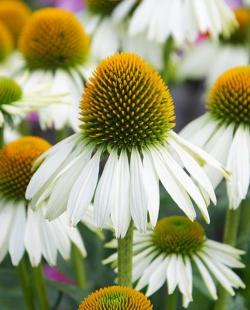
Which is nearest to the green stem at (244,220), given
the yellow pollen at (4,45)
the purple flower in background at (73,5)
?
the yellow pollen at (4,45)

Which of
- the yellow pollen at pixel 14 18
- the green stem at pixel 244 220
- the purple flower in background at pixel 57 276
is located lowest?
the purple flower in background at pixel 57 276

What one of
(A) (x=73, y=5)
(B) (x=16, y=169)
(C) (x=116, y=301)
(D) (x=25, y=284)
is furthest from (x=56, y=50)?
(A) (x=73, y=5)

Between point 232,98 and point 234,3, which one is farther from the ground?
point 232,98

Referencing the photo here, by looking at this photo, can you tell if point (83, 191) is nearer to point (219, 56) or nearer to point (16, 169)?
point (16, 169)

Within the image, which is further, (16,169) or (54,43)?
(54,43)

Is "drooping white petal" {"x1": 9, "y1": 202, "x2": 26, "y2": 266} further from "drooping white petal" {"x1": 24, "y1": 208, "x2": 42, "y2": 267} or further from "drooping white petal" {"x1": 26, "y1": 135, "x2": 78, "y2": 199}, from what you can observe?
"drooping white petal" {"x1": 26, "y1": 135, "x2": 78, "y2": 199}

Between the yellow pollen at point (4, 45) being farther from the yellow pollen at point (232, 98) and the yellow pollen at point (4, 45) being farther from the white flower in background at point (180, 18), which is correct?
the yellow pollen at point (232, 98)

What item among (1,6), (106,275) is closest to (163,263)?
(106,275)
